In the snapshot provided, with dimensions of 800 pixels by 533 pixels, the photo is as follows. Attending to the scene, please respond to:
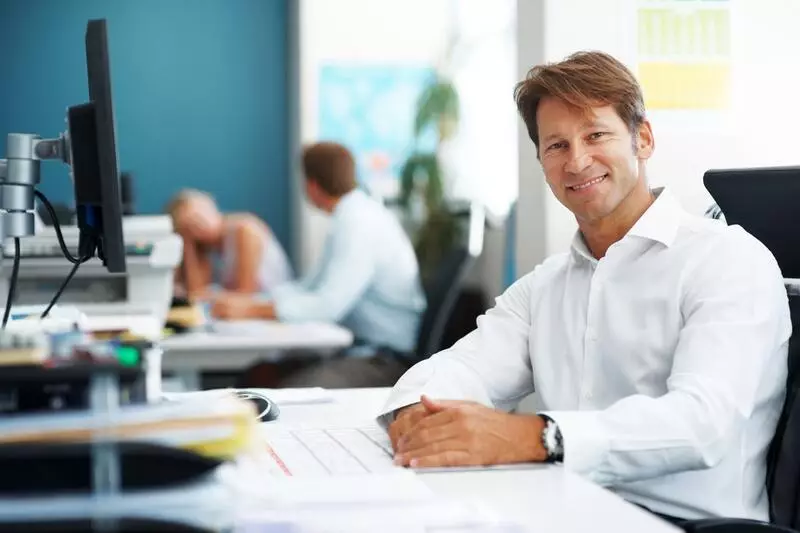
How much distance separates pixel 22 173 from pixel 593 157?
0.92m

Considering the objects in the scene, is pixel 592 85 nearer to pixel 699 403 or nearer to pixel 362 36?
pixel 699 403

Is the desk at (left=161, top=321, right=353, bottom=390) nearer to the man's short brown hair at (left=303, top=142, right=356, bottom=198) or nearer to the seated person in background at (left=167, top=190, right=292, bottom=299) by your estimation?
the man's short brown hair at (left=303, top=142, right=356, bottom=198)

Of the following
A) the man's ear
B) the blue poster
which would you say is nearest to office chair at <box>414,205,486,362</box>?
the man's ear

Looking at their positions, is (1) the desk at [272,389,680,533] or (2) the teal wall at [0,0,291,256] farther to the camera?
(2) the teal wall at [0,0,291,256]

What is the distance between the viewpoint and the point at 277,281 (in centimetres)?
561

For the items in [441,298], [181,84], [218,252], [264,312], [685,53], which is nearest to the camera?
[685,53]

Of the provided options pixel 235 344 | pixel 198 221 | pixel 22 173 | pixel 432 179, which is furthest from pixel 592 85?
pixel 432 179

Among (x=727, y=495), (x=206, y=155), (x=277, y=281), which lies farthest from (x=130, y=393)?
(x=206, y=155)

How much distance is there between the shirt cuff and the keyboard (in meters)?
0.23

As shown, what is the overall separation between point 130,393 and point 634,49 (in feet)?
6.32

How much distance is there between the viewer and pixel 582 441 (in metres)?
1.37

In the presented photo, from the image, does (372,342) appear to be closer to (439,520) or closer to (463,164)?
(463,164)

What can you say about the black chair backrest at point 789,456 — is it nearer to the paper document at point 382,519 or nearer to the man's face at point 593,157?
the man's face at point 593,157

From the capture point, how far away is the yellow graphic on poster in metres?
2.55
